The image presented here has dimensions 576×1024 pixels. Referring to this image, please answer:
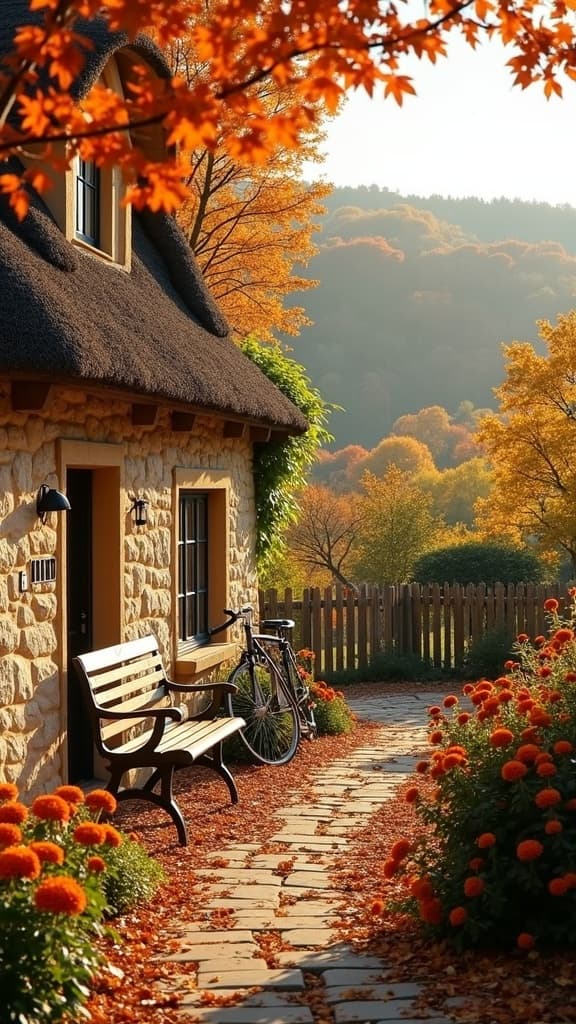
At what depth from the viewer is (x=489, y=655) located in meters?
14.5

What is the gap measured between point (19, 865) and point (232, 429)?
6.71 metres

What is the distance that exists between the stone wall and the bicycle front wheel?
1.11 metres

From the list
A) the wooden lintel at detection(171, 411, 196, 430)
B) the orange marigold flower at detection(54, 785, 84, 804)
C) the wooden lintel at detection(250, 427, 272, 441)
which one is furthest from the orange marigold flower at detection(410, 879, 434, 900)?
the wooden lintel at detection(250, 427, 272, 441)

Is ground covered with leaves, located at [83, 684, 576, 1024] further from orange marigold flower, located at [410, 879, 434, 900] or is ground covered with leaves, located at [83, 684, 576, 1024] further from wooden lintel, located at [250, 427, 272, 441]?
wooden lintel, located at [250, 427, 272, 441]

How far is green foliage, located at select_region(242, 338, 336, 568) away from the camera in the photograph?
1130 centimetres

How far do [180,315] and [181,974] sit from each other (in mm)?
6186

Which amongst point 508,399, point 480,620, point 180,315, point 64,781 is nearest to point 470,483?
point 508,399

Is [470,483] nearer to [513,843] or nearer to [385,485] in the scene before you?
[385,485]

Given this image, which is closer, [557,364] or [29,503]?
[29,503]

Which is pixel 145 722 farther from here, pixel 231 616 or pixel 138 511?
pixel 231 616

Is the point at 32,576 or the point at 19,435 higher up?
Result: the point at 19,435

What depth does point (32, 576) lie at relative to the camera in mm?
6352

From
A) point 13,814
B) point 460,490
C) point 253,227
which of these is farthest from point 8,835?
point 460,490

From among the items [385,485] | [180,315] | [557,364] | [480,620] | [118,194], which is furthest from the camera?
[385,485]
